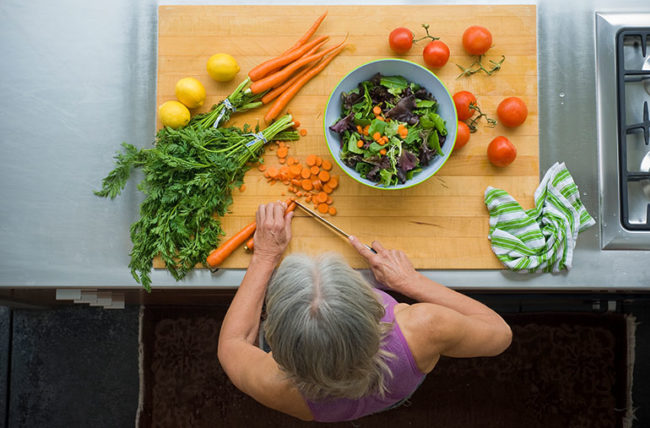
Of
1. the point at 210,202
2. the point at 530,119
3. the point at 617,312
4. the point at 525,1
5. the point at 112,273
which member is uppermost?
the point at 525,1

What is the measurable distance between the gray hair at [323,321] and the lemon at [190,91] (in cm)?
70

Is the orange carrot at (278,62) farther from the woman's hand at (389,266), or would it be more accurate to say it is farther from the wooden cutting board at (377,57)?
the woman's hand at (389,266)

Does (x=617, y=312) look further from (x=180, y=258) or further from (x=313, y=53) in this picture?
(x=180, y=258)

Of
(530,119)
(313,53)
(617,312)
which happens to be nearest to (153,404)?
(313,53)

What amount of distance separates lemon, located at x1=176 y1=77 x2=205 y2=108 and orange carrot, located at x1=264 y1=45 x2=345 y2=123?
205mm

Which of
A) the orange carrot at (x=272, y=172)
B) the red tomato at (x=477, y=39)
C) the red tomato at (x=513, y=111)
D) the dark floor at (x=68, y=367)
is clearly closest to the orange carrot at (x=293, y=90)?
the orange carrot at (x=272, y=172)

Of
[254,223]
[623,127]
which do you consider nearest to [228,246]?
Answer: [254,223]

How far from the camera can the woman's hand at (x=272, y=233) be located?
1394 mm

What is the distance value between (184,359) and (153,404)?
0.25 meters

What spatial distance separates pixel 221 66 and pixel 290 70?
0.20 metres

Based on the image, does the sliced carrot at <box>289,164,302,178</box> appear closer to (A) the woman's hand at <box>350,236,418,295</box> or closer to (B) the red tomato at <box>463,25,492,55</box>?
(A) the woman's hand at <box>350,236,418,295</box>

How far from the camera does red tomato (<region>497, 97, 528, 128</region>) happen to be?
4.56 feet

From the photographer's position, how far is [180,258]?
1419 millimetres

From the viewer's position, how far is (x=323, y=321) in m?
0.85
